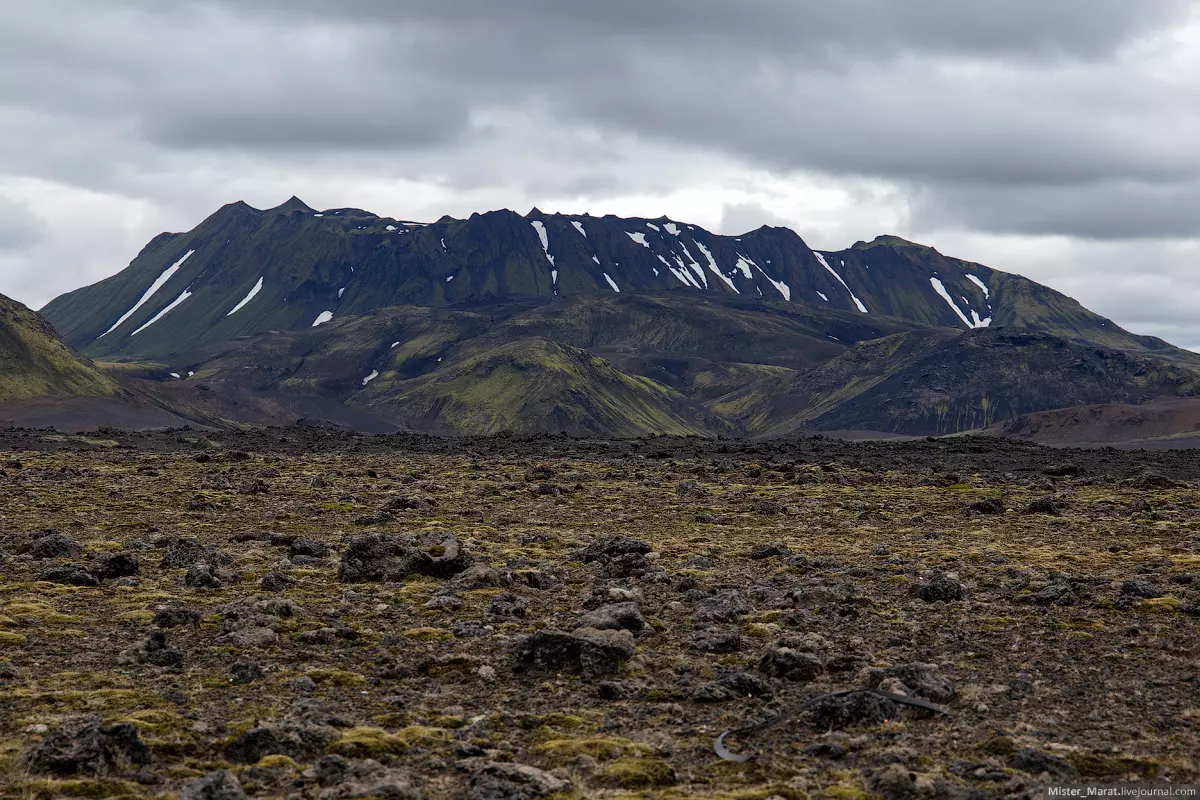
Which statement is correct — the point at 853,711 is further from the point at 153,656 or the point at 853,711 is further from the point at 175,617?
the point at 175,617

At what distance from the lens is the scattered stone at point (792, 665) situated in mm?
21312

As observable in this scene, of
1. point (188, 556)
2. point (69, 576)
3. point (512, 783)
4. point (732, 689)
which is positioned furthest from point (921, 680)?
point (188, 556)

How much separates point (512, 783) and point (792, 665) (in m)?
8.18

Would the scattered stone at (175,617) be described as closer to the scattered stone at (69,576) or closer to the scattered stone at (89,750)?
the scattered stone at (69,576)

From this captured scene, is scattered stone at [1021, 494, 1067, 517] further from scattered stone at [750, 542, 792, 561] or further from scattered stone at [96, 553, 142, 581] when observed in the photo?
scattered stone at [96, 553, 142, 581]

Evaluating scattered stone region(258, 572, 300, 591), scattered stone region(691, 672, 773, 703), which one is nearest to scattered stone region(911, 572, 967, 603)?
scattered stone region(691, 672, 773, 703)

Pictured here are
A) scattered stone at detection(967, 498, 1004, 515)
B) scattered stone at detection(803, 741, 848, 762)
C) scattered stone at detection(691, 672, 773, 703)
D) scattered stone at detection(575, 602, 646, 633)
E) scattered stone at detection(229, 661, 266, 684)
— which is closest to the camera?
scattered stone at detection(803, 741, 848, 762)

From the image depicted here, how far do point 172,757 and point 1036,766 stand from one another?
1322cm

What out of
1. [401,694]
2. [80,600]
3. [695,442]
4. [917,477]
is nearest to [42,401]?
[695,442]

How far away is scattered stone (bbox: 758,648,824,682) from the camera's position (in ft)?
69.9

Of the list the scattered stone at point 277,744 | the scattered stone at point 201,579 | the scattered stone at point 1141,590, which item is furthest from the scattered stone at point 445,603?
the scattered stone at point 1141,590

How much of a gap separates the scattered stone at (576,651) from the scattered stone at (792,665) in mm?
2899

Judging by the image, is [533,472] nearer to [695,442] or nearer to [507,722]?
[695,442]

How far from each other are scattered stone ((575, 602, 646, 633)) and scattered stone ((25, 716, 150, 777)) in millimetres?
11161
